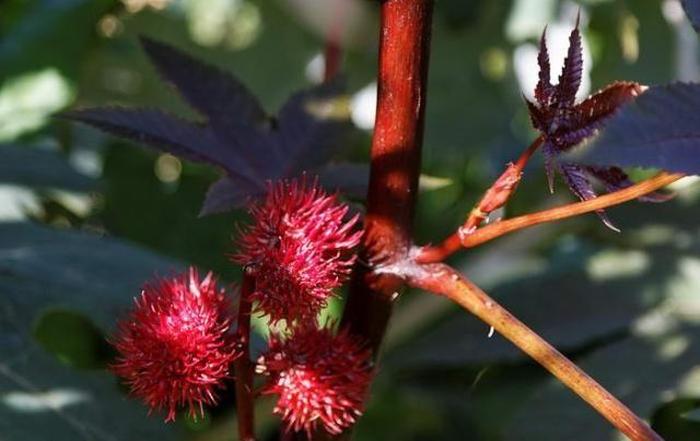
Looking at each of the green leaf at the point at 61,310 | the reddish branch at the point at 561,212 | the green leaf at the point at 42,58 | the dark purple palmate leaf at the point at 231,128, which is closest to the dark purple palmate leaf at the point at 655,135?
the reddish branch at the point at 561,212

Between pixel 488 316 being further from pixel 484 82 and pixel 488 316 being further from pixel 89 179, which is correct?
pixel 484 82

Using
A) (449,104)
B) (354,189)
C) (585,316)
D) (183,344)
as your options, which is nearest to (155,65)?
(354,189)

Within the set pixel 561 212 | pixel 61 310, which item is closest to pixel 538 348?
pixel 561 212

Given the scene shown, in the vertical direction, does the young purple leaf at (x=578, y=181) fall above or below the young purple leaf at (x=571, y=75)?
below

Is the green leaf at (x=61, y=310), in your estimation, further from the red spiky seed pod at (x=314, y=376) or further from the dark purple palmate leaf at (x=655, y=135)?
the dark purple palmate leaf at (x=655, y=135)

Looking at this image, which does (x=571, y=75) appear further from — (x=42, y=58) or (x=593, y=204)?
(x=42, y=58)

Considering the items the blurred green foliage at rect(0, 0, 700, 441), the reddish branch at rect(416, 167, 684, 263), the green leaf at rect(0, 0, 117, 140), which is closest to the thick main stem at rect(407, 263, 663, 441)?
the reddish branch at rect(416, 167, 684, 263)

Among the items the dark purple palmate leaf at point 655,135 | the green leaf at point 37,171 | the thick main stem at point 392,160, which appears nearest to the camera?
the dark purple palmate leaf at point 655,135
